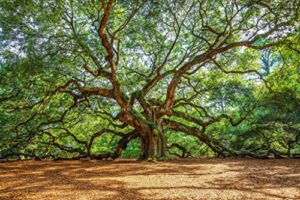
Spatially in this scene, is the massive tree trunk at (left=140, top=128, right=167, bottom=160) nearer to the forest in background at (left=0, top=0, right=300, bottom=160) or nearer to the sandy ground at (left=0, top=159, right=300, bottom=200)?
the forest in background at (left=0, top=0, right=300, bottom=160)

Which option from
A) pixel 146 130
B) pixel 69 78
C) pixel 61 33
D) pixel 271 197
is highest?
pixel 61 33

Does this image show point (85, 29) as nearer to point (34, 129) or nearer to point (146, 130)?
point (146, 130)

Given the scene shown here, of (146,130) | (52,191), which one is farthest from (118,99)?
(52,191)

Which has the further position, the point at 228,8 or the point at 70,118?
the point at 70,118

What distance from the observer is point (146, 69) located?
42.9ft

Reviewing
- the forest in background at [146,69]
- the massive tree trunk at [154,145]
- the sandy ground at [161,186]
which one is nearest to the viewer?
the sandy ground at [161,186]

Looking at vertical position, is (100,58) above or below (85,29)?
below

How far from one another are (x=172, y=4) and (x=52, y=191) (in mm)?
6995

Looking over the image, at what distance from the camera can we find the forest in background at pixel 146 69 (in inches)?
354

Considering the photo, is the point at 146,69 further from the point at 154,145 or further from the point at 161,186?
the point at 161,186

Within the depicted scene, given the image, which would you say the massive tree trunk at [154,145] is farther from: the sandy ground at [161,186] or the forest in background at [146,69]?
the sandy ground at [161,186]

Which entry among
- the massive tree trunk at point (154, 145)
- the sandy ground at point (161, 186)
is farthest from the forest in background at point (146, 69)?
the sandy ground at point (161, 186)

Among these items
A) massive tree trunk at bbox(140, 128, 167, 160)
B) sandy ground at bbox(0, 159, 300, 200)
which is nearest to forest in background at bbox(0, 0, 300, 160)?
massive tree trunk at bbox(140, 128, 167, 160)

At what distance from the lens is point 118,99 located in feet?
32.1
